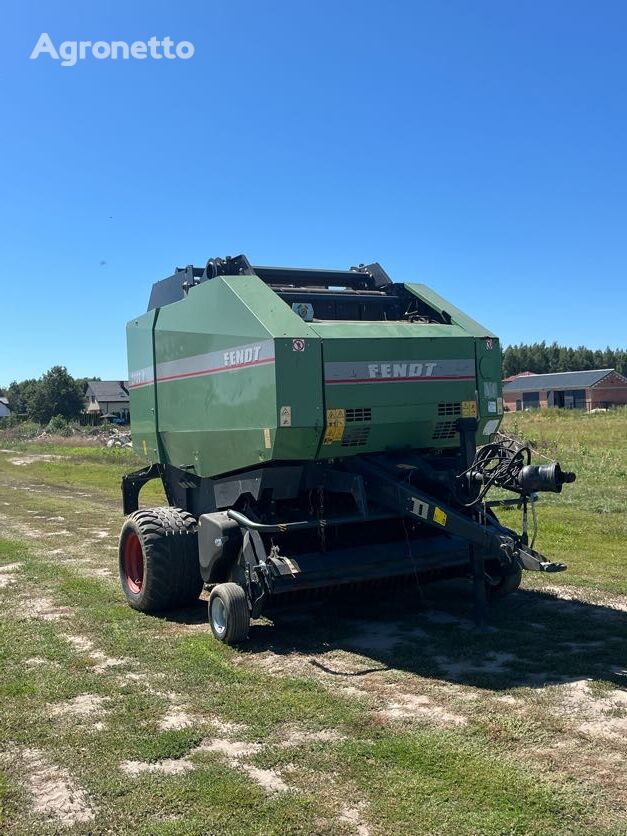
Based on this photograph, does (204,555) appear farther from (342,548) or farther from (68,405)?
(68,405)

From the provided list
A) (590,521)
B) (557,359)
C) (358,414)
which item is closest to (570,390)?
(557,359)

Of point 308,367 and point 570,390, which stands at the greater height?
point 570,390

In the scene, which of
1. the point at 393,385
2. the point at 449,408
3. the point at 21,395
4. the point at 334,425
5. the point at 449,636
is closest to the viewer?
the point at 334,425

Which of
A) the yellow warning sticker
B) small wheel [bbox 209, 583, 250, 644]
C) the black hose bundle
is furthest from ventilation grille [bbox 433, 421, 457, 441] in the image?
small wheel [bbox 209, 583, 250, 644]

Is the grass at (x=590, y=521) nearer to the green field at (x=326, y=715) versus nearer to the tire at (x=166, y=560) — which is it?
the green field at (x=326, y=715)

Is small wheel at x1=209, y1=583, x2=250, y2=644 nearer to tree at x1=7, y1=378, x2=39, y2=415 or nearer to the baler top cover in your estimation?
the baler top cover

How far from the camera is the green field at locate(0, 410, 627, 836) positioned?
154 inches

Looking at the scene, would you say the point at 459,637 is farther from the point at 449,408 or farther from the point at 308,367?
the point at 308,367

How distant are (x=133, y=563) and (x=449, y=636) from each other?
11.9 ft

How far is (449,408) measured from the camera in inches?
284

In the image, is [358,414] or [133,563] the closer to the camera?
[358,414]

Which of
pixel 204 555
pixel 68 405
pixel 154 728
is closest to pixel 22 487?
pixel 204 555

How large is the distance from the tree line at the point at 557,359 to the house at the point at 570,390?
3330 cm

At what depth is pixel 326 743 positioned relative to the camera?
15.4ft
